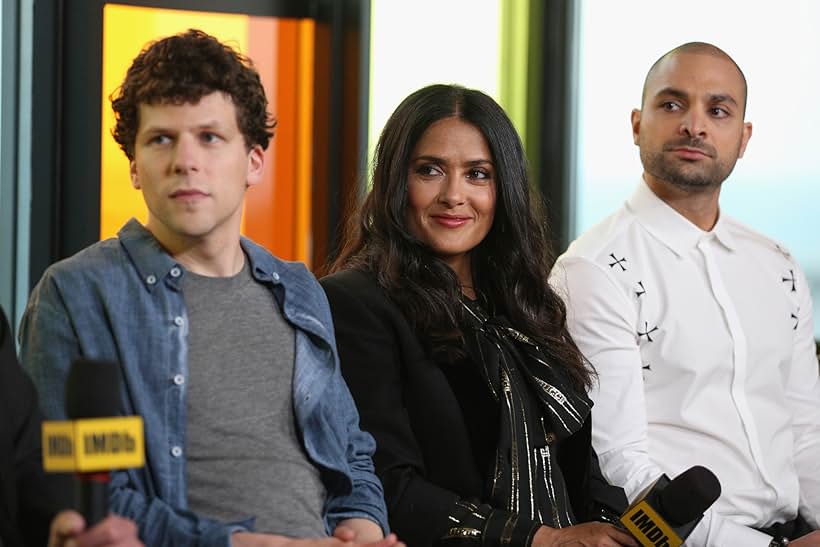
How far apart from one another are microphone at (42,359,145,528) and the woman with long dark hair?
1065 mm

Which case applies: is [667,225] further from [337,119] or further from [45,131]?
[45,131]

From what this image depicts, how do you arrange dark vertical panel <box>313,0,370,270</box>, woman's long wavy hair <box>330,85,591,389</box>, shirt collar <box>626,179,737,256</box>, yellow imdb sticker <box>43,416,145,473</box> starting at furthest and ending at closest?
dark vertical panel <box>313,0,370,270</box>
shirt collar <box>626,179,737,256</box>
woman's long wavy hair <box>330,85,591,389</box>
yellow imdb sticker <box>43,416,145,473</box>

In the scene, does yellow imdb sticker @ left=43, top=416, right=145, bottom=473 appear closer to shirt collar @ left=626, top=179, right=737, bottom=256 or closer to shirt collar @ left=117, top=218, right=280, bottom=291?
shirt collar @ left=117, top=218, right=280, bottom=291

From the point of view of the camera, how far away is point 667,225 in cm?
299

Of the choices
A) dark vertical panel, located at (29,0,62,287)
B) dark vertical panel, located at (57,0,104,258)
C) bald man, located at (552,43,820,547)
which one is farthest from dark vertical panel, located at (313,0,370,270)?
bald man, located at (552,43,820,547)

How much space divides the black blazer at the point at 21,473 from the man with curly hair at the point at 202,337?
0.07m

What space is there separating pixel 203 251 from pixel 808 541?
58.4 inches

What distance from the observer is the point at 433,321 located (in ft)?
7.95

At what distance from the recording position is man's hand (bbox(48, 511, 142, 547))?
1.32m

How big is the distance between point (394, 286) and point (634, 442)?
24.9 inches

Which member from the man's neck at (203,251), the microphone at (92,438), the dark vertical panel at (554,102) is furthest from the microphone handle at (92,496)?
the dark vertical panel at (554,102)

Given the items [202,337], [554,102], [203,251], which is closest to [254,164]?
[203,251]

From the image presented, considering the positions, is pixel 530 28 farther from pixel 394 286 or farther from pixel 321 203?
pixel 394 286

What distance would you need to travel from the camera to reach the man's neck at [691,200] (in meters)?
3.04
